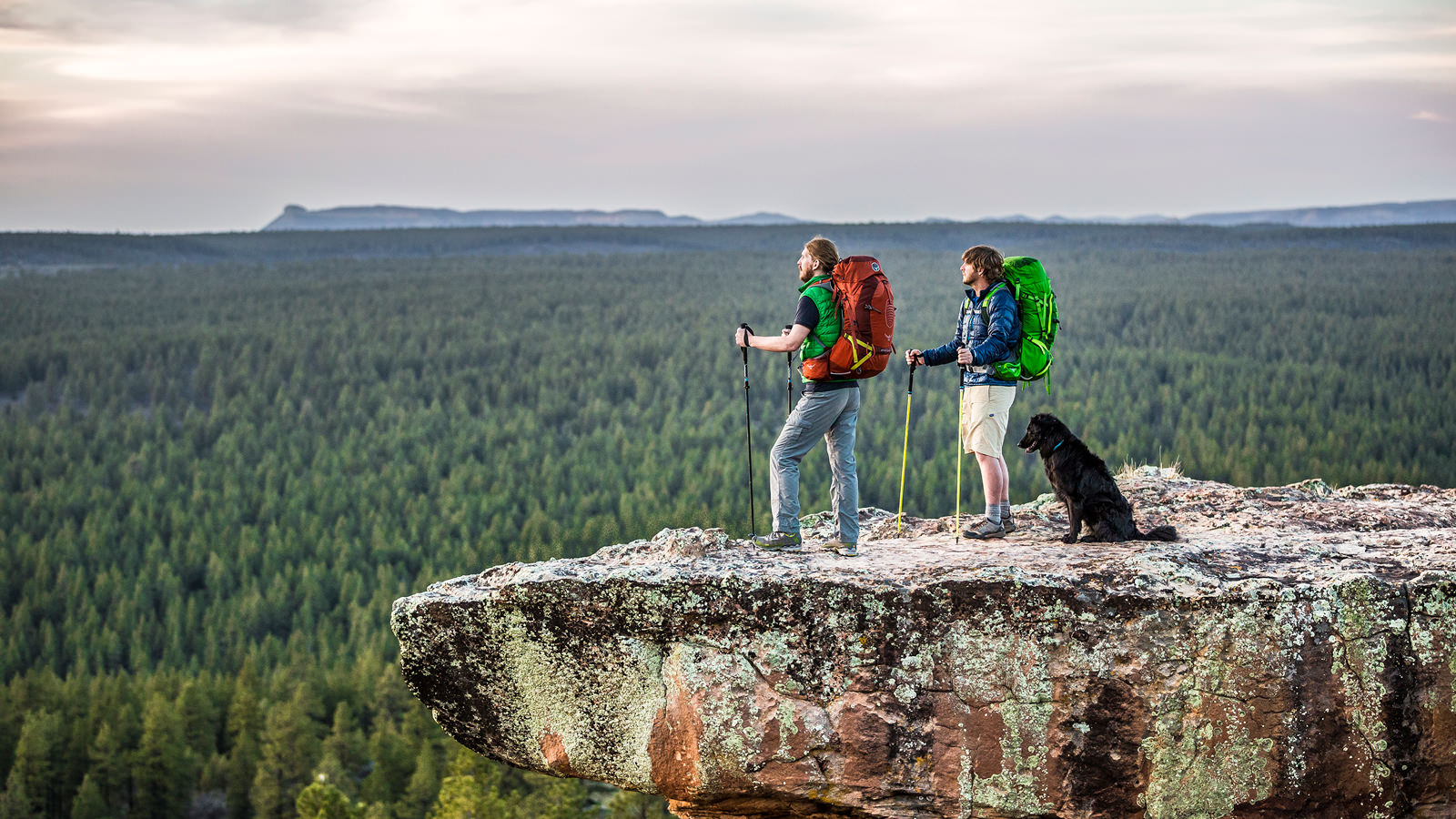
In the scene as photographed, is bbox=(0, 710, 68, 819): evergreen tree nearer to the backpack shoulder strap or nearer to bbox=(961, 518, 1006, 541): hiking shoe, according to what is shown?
bbox=(961, 518, 1006, 541): hiking shoe

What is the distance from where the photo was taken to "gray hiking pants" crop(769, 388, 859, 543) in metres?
9.00

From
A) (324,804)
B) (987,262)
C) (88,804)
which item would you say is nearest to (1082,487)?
(987,262)

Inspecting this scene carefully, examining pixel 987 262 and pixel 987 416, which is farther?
pixel 987 416

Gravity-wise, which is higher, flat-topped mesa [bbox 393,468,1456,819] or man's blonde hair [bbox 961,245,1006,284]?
man's blonde hair [bbox 961,245,1006,284]

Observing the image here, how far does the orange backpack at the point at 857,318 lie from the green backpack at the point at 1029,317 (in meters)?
1.07

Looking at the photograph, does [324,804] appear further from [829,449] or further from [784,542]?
[829,449]

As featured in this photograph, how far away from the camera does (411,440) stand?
104 meters

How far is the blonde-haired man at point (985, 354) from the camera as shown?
9.21 metres

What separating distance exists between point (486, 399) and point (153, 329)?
167 ft

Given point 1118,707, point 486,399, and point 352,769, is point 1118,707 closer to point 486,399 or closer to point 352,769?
point 352,769

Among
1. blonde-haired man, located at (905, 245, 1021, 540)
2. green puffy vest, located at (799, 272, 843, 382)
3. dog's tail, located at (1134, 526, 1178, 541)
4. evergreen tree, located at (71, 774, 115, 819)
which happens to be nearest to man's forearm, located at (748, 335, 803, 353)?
green puffy vest, located at (799, 272, 843, 382)

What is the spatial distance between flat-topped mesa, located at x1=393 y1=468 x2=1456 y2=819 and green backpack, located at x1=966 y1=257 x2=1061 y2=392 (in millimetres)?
1549

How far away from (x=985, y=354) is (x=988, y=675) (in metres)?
2.51

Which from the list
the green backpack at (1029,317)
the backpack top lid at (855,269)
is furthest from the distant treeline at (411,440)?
the backpack top lid at (855,269)
